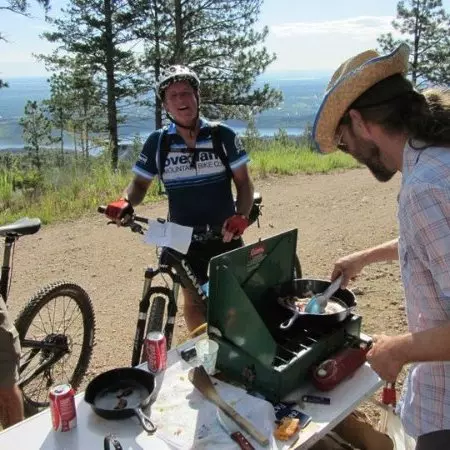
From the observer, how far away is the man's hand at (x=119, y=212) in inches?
115

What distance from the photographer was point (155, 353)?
216cm

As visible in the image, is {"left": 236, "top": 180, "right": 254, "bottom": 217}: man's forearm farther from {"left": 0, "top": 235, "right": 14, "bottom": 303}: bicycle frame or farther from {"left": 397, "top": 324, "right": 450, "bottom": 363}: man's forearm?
{"left": 397, "top": 324, "right": 450, "bottom": 363}: man's forearm

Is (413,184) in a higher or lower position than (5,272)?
higher

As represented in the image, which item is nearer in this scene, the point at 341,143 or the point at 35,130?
the point at 341,143

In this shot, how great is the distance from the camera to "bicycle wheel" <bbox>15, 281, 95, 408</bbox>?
3.12 metres

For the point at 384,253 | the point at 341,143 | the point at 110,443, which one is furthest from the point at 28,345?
the point at 341,143

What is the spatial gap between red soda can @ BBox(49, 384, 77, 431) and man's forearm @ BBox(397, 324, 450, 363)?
3.79ft

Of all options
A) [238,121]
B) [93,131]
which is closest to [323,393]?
[238,121]

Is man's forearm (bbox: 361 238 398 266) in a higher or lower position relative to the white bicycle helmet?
lower

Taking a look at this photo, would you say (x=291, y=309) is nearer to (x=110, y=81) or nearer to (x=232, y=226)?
(x=232, y=226)

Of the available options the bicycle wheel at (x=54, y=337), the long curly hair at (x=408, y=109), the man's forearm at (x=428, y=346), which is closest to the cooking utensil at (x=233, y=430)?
the man's forearm at (x=428, y=346)

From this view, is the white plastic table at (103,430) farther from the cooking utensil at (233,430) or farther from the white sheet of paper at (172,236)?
the white sheet of paper at (172,236)

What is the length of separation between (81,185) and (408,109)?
719cm

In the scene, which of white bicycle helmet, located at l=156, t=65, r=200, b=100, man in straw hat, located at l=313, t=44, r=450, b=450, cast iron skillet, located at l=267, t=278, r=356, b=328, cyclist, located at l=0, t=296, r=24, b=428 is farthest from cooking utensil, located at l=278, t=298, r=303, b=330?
white bicycle helmet, located at l=156, t=65, r=200, b=100
